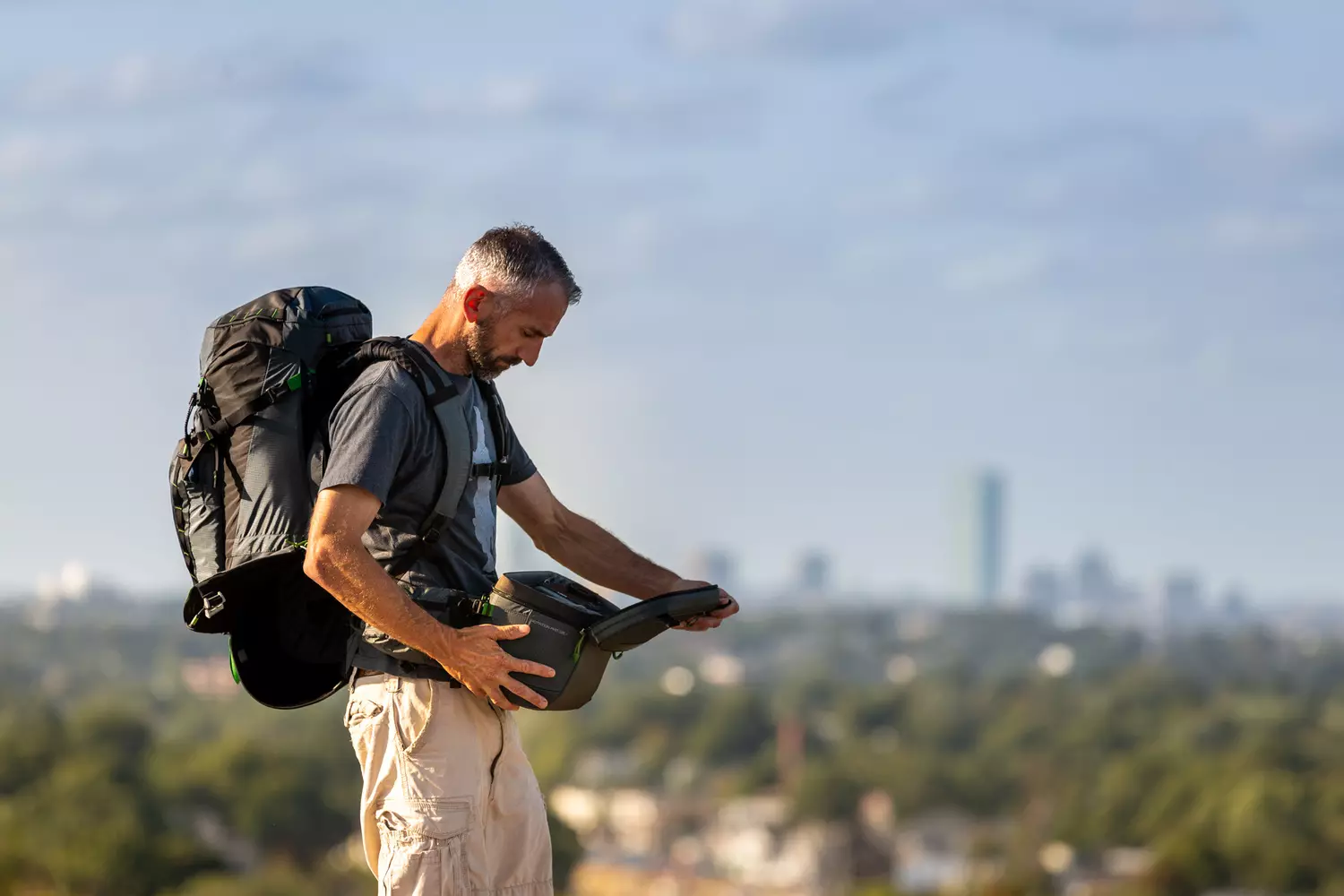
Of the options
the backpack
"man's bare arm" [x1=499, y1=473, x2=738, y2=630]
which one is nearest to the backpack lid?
the backpack

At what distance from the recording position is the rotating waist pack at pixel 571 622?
4582 mm

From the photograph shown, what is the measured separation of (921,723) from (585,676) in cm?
10150

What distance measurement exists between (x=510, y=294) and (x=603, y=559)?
0.90 m

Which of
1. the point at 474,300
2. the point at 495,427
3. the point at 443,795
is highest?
the point at 474,300

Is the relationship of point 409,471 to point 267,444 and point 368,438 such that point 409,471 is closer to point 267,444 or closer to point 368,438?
point 368,438

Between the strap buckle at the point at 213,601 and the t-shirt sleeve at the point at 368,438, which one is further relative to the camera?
the strap buckle at the point at 213,601

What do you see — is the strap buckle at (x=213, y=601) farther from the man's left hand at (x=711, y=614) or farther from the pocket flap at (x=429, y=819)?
the man's left hand at (x=711, y=614)

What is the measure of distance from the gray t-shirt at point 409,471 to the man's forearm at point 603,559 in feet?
1.54

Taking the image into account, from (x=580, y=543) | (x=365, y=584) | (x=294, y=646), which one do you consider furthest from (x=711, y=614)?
(x=294, y=646)

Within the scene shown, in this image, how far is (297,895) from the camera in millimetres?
35531

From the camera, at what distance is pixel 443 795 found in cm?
461

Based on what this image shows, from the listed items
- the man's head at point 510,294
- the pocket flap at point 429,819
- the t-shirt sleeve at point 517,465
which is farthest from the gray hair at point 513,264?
the pocket flap at point 429,819

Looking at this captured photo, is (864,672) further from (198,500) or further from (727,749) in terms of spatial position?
(198,500)

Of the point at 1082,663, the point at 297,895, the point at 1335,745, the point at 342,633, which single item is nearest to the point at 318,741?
the point at 297,895
